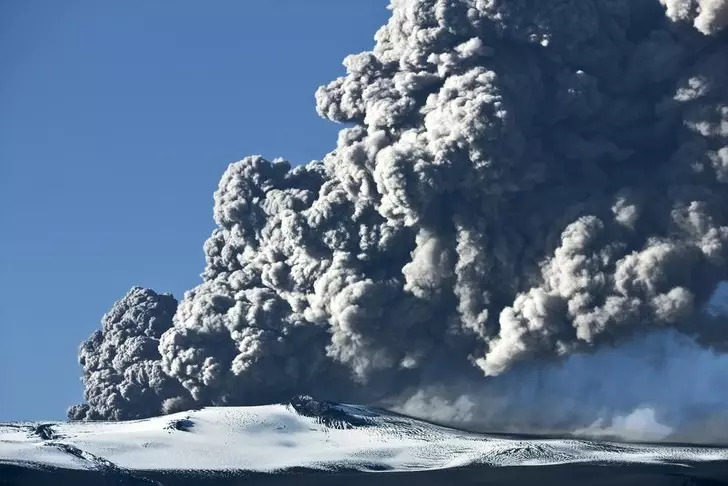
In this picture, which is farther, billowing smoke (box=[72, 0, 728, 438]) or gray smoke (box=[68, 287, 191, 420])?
gray smoke (box=[68, 287, 191, 420])

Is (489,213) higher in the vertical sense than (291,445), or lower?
higher

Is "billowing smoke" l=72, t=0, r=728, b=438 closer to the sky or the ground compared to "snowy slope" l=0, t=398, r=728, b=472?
closer to the sky

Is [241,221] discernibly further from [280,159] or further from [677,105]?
[677,105]

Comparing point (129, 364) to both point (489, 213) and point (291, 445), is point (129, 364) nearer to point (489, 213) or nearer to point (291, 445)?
point (291, 445)

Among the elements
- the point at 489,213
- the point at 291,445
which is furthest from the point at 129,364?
the point at 489,213

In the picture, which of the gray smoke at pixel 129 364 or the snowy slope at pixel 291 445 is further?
the gray smoke at pixel 129 364
